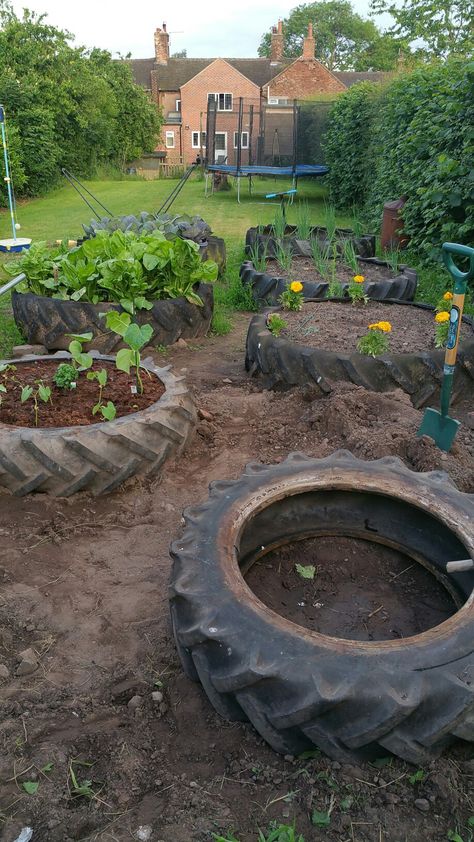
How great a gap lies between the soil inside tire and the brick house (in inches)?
1291

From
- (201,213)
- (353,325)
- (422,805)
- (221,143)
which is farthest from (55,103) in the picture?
(422,805)

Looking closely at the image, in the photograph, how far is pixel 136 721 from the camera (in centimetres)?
182

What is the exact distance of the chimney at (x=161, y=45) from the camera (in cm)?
4219

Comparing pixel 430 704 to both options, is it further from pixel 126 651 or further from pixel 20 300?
pixel 20 300

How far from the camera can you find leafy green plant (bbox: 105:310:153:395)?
3262mm

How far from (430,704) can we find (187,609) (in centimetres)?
72

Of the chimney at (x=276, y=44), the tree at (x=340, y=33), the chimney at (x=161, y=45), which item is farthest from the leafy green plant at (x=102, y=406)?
the tree at (x=340, y=33)

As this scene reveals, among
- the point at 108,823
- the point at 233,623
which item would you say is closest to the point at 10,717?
the point at 108,823

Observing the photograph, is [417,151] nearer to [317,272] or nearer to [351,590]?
[317,272]

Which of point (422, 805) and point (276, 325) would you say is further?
point (276, 325)

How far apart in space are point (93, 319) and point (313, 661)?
152 inches

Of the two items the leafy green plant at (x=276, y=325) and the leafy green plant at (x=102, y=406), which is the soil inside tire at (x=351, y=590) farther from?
the leafy green plant at (x=276, y=325)

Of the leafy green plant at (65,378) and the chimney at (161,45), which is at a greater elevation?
the chimney at (161,45)

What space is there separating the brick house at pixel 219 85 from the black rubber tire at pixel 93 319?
96.8 ft
